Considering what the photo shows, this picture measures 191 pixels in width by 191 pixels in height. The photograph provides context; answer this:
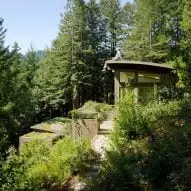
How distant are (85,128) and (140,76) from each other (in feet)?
17.7

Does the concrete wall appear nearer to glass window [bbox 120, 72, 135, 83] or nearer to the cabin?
the cabin

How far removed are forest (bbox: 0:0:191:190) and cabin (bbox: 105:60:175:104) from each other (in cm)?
92

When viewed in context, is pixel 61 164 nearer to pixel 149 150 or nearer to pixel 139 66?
pixel 149 150

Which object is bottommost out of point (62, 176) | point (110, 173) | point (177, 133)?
point (62, 176)

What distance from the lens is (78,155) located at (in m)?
11.5

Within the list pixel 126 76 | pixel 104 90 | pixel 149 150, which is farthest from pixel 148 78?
pixel 104 90

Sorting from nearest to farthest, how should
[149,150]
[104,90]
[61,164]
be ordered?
[149,150], [61,164], [104,90]

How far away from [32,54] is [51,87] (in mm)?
9355

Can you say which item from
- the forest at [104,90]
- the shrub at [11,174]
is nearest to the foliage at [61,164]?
the forest at [104,90]

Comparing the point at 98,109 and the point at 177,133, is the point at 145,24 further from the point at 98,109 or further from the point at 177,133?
the point at 177,133

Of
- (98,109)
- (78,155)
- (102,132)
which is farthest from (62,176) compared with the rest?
(98,109)

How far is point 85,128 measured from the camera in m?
15.4

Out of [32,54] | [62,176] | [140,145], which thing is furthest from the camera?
[32,54]

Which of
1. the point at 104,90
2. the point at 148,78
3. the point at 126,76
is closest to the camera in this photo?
the point at 148,78
